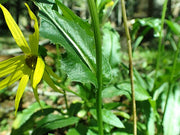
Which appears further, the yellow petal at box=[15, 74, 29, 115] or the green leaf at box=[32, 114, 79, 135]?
the green leaf at box=[32, 114, 79, 135]

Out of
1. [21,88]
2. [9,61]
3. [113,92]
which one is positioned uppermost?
[9,61]

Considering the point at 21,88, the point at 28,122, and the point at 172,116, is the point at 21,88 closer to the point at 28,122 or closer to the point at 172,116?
the point at 28,122

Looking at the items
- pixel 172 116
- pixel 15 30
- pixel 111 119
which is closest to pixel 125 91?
pixel 111 119

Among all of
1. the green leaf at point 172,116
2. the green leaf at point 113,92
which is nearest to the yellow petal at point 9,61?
the green leaf at point 113,92

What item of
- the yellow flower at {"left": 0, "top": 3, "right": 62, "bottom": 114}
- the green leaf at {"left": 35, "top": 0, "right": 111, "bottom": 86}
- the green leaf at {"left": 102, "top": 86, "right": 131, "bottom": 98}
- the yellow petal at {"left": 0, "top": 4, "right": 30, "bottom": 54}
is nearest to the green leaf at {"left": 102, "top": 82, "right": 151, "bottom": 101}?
the green leaf at {"left": 102, "top": 86, "right": 131, "bottom": 98}

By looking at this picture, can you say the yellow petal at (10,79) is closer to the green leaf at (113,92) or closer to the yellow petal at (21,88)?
the yellow petal at (21,88)

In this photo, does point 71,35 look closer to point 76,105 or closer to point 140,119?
point 76,105

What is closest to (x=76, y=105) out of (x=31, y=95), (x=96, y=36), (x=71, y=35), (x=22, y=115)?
A: (x=22, y=115)

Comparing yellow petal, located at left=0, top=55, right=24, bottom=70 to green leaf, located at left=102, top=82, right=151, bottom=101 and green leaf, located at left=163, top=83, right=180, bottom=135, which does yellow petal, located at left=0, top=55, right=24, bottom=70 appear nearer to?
green leaf, located at left=102, top=82, right=151, bottom=101
